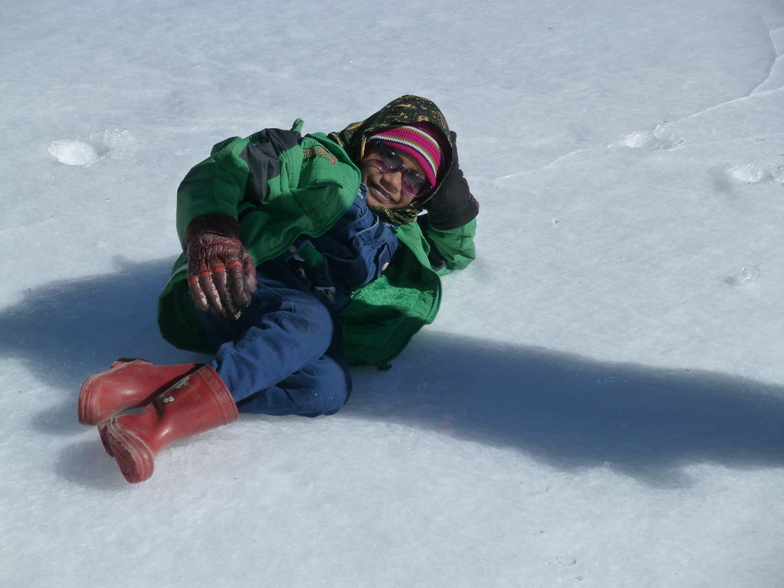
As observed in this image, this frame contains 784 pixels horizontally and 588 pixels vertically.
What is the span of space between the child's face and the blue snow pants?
10.9 inches

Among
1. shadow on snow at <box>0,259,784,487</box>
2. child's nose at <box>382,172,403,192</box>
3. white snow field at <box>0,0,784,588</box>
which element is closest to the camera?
white snow field at <box>0,0,784,588</box>

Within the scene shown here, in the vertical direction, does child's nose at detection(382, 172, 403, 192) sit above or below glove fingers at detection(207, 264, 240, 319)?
below

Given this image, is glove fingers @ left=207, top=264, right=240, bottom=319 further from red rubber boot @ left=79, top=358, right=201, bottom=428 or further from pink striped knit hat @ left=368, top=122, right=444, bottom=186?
pink striped knit hat @ left=368, top=122, right=444, bottom=186

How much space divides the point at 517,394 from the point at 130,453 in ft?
2.37

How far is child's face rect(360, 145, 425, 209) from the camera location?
1.68 meters

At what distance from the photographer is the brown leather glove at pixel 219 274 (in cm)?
128

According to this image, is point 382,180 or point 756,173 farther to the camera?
point 756,173

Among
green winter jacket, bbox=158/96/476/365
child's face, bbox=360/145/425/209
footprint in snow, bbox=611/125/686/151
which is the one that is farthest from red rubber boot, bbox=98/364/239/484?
footprint in snow, bbox=611/125/686/151

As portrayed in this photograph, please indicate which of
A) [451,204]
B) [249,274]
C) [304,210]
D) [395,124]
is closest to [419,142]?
[395,124]

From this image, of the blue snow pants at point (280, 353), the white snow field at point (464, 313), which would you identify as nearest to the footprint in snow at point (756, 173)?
the white snow field at point (464, 313)

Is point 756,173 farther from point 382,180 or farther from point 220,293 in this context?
point 220,293

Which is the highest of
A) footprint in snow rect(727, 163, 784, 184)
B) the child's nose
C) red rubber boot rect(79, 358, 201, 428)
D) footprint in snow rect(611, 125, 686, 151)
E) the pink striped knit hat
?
the pink striped knit hat

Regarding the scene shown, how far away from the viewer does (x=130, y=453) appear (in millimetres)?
1212

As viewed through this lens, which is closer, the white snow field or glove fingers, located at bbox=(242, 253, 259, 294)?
the white snow field
